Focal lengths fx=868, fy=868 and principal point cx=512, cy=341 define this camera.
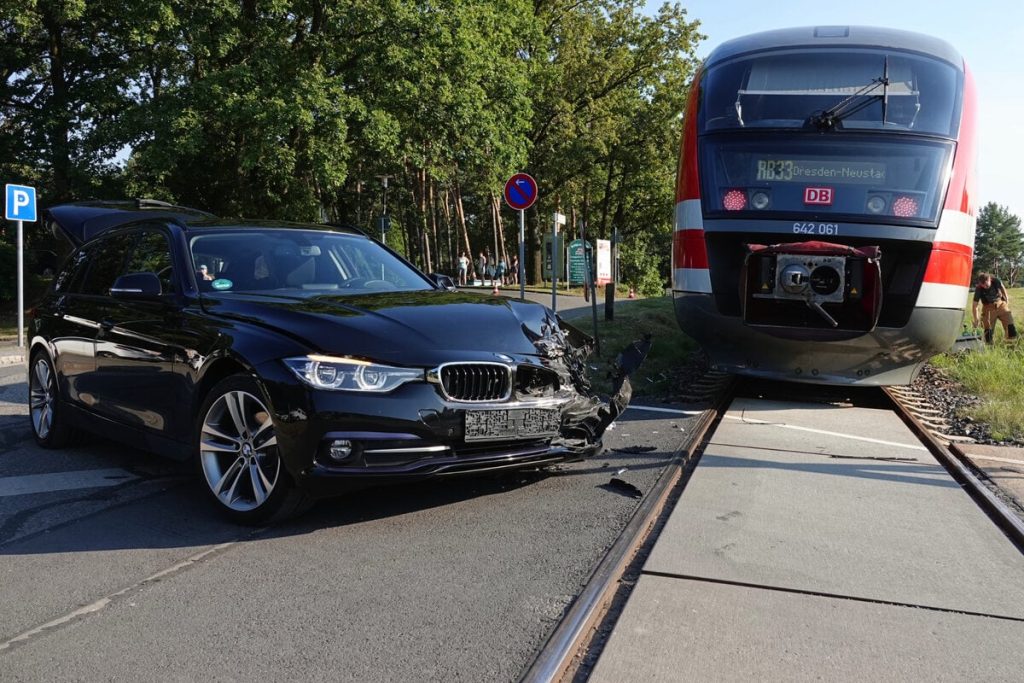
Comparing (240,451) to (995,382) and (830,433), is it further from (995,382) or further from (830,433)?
(995,382)

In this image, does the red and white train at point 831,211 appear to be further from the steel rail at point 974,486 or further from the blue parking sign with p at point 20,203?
the blue parking sign with p at point 20,203

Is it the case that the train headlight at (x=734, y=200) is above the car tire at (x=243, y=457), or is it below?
above

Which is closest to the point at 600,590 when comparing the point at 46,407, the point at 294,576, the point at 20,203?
the point at 294,576

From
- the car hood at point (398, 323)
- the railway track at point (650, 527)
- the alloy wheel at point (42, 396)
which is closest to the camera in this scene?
the railway track at point (650, 527)

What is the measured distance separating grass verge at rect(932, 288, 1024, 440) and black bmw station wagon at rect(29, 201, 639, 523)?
4086 millimetres

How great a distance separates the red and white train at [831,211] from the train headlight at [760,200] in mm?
13

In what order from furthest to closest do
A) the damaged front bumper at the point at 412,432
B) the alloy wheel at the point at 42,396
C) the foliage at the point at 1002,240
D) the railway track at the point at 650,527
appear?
the foliage at the point at 1002,240 → the alloy wheel at the point at 42,396 → the damaged front bumper at the point at 412,432 → the railway track at the point at 650,527

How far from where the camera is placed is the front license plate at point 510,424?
13.8 ft

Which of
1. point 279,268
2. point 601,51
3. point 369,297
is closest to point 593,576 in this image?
point 369,297

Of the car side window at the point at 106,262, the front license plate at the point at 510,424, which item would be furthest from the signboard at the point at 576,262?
the front license plate at the point at 510,424

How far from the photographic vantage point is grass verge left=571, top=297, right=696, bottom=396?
962 cm

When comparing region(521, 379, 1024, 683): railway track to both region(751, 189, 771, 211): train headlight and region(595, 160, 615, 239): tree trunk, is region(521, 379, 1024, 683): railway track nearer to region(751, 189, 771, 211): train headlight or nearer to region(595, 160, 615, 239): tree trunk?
region(751, 189, 771, 211): train headlight

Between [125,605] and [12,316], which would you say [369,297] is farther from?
[12,316]

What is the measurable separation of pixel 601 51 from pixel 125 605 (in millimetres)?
36975
